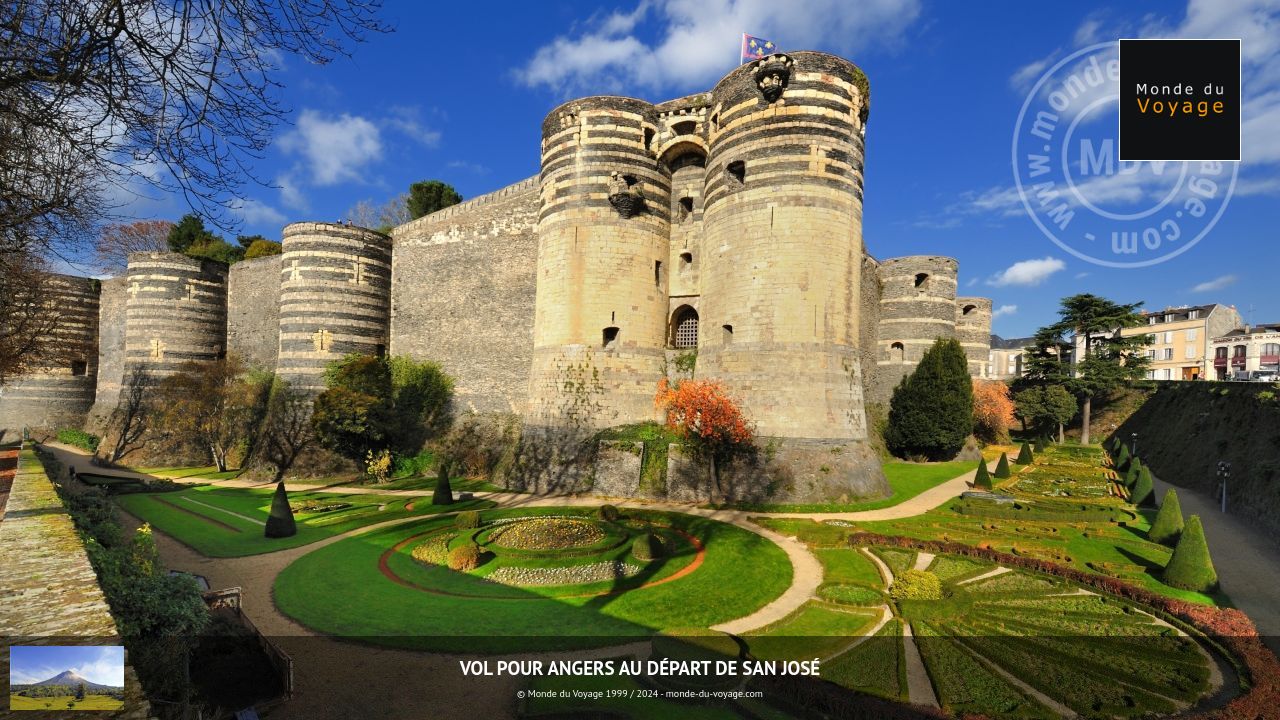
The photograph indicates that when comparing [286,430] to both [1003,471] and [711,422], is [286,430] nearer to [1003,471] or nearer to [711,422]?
[711,422]

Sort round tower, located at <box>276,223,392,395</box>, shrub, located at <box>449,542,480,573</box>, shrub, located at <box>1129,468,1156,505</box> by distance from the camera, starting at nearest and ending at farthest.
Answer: shrub, located at <box>449,542,480,573</box>
shrub, located at <box>1129,468,1156,505</box>
round tower, located at <box>276,223,392,395</box>

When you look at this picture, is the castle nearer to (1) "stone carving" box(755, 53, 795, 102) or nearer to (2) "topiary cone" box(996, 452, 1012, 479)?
(1) "stone carving" box(755, 53, 795, 102)

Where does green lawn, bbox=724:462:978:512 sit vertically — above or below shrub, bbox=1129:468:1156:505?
below

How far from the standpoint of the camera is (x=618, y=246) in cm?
2442

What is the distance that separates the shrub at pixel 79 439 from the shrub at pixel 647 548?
42124 mm

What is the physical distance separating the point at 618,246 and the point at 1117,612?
66.9 feet

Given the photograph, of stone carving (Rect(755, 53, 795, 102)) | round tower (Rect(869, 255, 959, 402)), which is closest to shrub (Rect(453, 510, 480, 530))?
stone carving (Rect(755, 53, 795, 102))

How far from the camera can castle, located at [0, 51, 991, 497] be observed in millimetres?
21156

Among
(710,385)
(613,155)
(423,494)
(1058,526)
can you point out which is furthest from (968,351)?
(423,494)

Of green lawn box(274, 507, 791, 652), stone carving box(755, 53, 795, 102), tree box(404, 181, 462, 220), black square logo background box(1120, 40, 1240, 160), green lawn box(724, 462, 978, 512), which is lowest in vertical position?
green lawn box(274, 507, 791, 652)

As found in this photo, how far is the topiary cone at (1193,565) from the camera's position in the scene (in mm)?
12195

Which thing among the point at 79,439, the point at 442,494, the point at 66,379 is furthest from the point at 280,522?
the point at 66,379

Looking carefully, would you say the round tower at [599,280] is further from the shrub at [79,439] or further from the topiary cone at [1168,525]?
the shrub at [79,439]

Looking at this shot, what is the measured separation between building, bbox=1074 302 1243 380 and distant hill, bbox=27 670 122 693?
7074 centimetres
